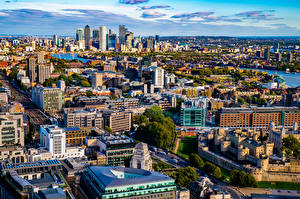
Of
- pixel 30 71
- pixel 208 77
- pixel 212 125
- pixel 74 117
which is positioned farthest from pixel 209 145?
pixel 208 77

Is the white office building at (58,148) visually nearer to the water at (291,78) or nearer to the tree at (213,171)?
the tree at (213,171)

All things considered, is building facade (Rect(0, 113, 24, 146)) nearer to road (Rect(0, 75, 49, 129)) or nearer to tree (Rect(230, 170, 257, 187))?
road (Rect(0, 75, 49, 129))

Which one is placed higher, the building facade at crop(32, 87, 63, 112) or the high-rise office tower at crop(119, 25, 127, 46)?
the high-rise office tower at crop(119, 25, 127, 46)

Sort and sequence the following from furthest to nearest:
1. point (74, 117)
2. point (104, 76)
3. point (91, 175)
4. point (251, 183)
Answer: point (104, 76) < point (74, 117) < point (251, 183) < point (91, 175)

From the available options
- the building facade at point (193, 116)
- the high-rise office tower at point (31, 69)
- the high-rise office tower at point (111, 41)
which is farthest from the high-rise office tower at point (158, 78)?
the high-rise office tower at point (111, 41)

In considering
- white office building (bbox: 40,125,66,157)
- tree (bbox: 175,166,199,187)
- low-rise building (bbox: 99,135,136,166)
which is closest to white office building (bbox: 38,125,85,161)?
white office building (bbox: 40,125,66,157)

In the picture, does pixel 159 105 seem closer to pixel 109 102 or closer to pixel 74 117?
pixel 109 102
